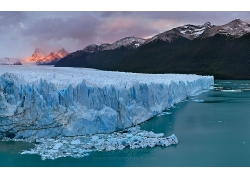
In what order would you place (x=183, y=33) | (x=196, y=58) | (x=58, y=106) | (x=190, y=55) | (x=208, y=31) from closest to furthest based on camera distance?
(x=58, y=106), (x=196, y=58), (x=190, y=55), (x=208, y=31), (x=183, y=33)

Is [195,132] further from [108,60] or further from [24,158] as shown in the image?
[108,60]

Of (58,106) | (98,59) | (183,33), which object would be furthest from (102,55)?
(58,106)

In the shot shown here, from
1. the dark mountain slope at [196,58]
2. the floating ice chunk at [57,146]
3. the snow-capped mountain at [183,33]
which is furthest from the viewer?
the snow-capped mountain at [183,33]

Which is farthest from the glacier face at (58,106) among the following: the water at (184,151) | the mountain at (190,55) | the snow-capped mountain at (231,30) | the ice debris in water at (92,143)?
the snow-capped mountain at (231,30)

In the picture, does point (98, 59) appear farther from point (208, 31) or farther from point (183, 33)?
point (208, 31)

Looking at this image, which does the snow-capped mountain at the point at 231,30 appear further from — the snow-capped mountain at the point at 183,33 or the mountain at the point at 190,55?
the snow-capped mountain at the point at 183,33

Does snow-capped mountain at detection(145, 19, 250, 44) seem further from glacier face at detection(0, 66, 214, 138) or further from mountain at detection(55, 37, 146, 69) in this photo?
glacier face at detection(0, 66, 214, 138)
